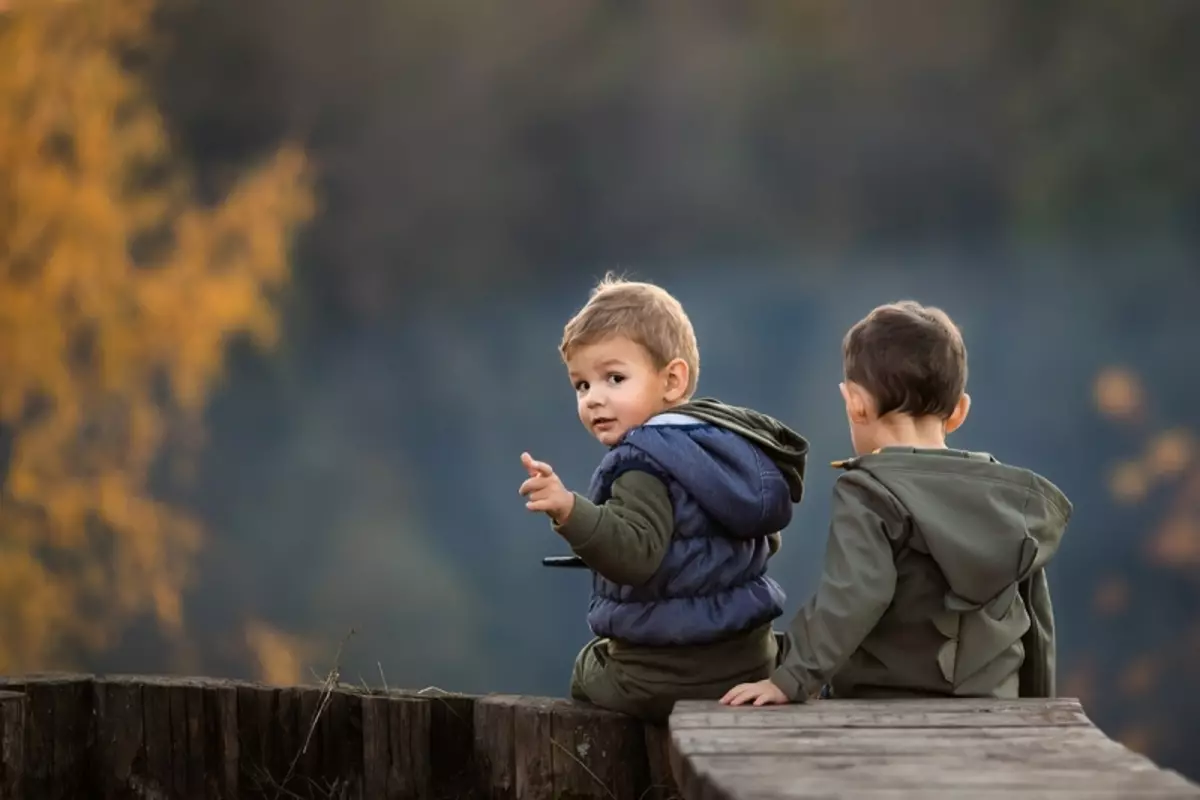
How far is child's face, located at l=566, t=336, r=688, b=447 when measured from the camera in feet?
9.88

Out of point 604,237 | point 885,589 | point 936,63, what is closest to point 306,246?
point 604,237

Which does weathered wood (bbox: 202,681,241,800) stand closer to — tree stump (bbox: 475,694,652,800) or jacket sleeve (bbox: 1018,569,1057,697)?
tree stump (bbox: 475,694,652,800)

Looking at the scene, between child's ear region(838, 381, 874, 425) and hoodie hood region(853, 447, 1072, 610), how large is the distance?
0.32 feet

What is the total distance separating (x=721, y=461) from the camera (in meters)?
2.92

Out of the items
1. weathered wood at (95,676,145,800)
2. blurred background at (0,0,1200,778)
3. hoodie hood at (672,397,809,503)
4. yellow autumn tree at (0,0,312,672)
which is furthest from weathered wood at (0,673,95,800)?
yellow autumn tree at (0,0,312,672)

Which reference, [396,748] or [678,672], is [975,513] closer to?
[678,672]

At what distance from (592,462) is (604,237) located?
85 cm

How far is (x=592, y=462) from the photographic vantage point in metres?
6.28

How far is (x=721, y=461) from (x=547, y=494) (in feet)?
1.23

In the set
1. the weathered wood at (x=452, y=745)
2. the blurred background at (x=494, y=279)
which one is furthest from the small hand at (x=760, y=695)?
the blurred background at (x=494, y=279)

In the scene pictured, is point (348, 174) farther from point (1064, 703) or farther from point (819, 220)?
point (1064, 703)

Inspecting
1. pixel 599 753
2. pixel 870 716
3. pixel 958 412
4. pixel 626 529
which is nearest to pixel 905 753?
pixel 870 716

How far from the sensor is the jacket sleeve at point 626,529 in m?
2.73

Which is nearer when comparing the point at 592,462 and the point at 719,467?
the point at 719,467
